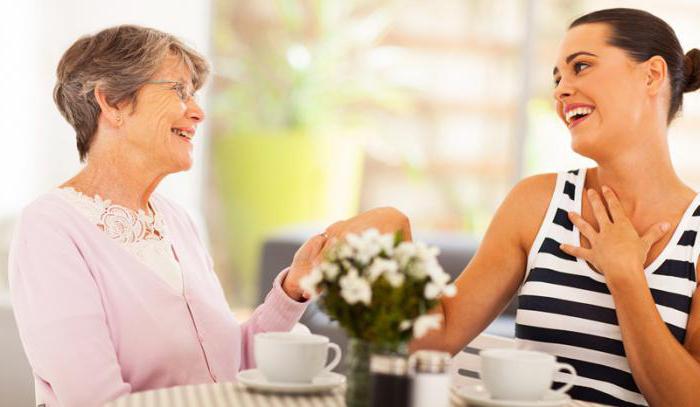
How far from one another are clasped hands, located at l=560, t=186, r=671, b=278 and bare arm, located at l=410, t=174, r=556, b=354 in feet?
0.32

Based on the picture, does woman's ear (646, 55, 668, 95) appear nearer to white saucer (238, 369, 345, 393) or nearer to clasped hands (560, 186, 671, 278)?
clasped hands (560, 186, 671, 278)

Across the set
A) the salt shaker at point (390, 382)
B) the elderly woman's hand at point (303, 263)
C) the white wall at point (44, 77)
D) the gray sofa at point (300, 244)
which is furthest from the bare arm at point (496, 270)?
the white wall at point (44, 77)

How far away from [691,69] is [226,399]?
1230mm

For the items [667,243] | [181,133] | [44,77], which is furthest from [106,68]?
[44,77]

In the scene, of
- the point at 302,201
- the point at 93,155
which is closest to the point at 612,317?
the point at 93,155

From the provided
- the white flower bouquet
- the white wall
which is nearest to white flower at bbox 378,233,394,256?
the white flower bouquet

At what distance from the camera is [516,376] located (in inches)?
58.8

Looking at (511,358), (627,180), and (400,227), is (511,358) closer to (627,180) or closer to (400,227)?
(400,227)

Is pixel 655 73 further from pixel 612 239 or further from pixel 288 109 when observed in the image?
pixel 288 109

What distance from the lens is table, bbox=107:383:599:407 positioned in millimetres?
1521

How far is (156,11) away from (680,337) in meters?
4.20

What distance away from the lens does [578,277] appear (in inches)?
80.0

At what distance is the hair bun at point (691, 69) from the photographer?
7.02ft

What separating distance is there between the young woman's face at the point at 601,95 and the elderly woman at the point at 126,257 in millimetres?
429
